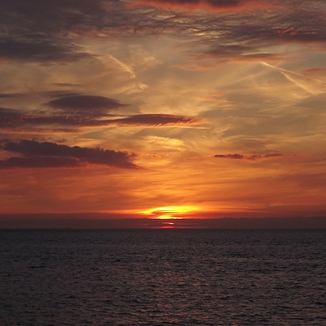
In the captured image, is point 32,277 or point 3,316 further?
point 32,277

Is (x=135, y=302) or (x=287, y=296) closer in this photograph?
(x=135, y=302)

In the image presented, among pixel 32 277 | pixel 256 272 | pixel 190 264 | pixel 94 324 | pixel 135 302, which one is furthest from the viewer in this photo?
pixel 190 264

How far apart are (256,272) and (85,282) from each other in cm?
2654

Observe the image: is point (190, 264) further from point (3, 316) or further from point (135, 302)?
point (3, 316)

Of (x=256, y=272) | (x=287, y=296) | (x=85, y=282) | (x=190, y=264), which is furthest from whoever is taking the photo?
(x=190, y=264)

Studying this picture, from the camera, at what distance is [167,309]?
160ft

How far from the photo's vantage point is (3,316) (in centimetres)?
4475

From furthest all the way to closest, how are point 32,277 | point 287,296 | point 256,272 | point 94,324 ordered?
point 256,272 → point 32,277 → point 287,296 → point 94,324

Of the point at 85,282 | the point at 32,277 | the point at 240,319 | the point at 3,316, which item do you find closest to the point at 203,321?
the point at 240,319

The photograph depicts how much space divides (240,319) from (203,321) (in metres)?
3.08

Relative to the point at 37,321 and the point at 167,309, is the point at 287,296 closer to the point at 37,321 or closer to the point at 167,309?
the point at 167,309

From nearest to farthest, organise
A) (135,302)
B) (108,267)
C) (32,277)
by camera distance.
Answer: (135,302) < (32,277) < (108,267)

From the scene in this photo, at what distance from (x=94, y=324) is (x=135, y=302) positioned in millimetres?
10885

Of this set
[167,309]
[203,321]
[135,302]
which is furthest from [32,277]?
[203,321]
